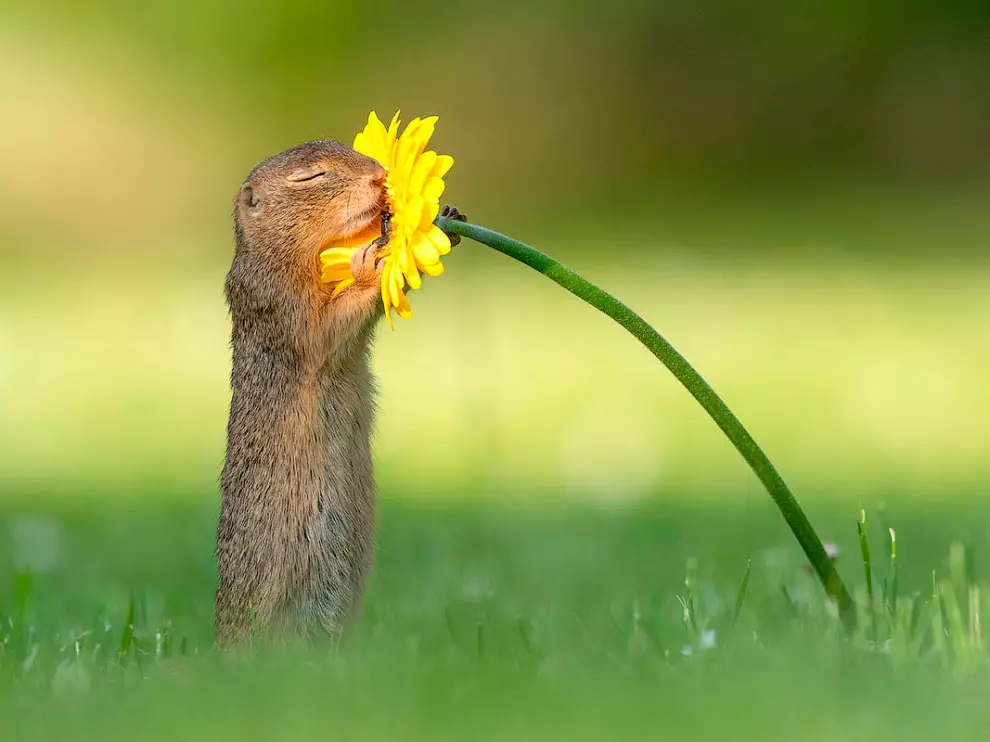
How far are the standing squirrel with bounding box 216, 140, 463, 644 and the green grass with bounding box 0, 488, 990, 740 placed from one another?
218 millimetres

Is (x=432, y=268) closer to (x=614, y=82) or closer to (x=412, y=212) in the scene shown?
(x=412, y=212)

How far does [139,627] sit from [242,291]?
104 cm

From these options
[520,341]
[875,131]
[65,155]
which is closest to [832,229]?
[875,131]

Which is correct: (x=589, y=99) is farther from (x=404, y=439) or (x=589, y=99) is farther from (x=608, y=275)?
(x=404, y=439)

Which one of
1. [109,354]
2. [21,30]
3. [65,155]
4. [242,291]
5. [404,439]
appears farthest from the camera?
[21,30]

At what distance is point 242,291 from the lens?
454 centimetres

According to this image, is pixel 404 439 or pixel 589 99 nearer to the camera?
pixel 404 439

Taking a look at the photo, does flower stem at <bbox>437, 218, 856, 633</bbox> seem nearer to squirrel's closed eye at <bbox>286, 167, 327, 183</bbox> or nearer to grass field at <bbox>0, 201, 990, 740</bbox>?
grass field at <bbox>0, 201, 990, 740</bbox>

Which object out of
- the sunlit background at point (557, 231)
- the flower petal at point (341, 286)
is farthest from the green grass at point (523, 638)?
the flower petal at point (341, 286)

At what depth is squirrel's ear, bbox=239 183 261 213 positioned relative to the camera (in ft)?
14.9

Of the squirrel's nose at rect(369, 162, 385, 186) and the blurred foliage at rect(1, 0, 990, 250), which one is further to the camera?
the blurred foliage at rect(1, 0, 990, 250)

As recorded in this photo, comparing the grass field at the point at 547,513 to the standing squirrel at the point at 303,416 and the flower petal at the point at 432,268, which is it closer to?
the standing squirrel at the point at 303,416

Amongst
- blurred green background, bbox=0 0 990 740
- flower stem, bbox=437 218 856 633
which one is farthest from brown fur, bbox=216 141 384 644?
flower stem, bbox=437 218 856 633

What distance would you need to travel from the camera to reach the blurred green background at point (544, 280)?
6.72 meters
